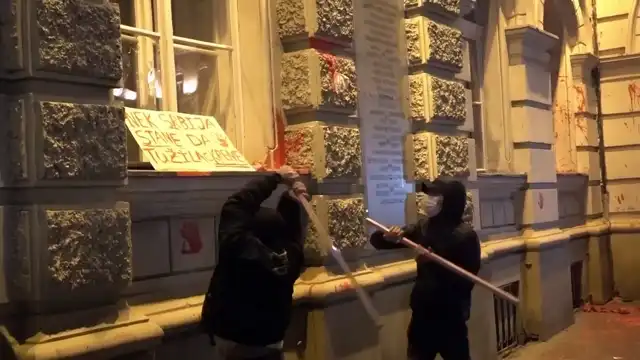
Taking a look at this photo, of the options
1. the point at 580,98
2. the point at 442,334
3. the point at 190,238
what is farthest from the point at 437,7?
the point at 580,98

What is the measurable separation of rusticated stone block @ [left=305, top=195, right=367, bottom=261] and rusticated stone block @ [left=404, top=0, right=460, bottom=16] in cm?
197

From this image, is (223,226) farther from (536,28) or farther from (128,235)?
(536,28)

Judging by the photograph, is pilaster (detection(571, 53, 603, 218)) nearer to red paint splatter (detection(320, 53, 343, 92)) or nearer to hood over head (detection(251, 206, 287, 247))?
red paint splatter (detection(320, 53, 343, 92))

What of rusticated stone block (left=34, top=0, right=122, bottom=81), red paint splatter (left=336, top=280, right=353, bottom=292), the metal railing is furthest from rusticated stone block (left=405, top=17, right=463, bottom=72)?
rusticated stone block (left=34, top=0, right=122, bottom=81)

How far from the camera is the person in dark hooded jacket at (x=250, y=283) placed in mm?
3822

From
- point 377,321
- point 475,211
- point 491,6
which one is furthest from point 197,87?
point 491,6

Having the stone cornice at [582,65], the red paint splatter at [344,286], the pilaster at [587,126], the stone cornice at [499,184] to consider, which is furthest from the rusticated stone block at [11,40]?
the stone cornice at [582,65]

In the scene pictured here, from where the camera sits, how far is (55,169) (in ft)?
12.0

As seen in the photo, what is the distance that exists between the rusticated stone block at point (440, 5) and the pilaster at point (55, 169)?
12.3ft

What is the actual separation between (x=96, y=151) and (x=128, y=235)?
454mm

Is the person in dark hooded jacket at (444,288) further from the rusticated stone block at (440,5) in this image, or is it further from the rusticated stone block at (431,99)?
the rusticated stone block at (440,5)

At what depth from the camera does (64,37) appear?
12.3 feet

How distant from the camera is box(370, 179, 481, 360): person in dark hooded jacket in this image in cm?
527

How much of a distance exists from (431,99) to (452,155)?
625mm
